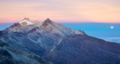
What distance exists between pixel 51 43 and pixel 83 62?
12.5 metres

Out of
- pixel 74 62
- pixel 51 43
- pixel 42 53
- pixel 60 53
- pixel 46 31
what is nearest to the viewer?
pixel 74 62

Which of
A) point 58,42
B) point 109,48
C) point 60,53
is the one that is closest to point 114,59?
point 109,48

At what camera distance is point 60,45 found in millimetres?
41156

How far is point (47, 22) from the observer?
49844 millimetres

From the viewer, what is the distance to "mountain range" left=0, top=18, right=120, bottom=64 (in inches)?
1368

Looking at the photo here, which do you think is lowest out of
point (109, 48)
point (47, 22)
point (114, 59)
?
point (114, 59)

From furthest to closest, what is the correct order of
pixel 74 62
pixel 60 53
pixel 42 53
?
pixel 42 53 → pixel 60 53 → pixel 74 62

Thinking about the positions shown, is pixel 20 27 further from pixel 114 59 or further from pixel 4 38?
pixel 114 59

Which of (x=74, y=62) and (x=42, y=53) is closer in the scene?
(x=74, y=62)

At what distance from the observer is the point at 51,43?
1687 inches

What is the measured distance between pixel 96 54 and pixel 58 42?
1181cm

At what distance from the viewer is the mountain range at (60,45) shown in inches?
1368

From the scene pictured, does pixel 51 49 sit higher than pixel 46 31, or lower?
lower

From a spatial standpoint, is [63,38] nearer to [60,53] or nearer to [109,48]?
[60,53]
